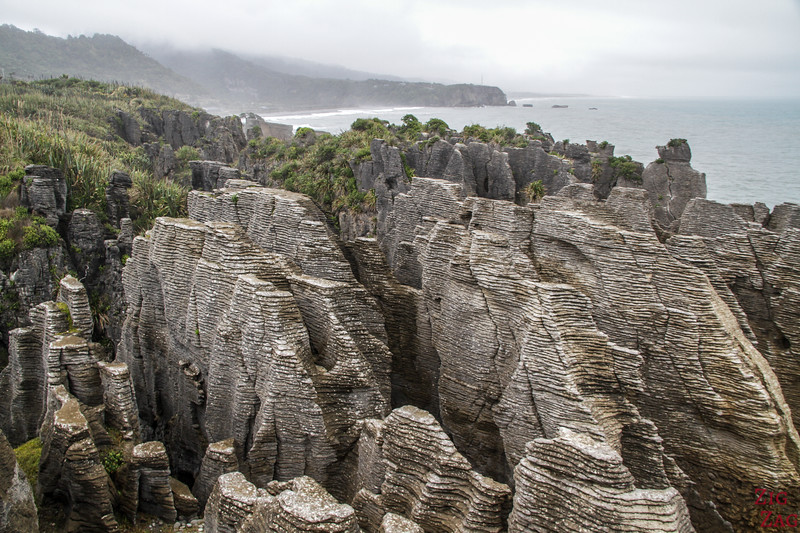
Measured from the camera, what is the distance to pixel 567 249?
1297 cm

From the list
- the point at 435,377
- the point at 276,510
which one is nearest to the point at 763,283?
the point at 435,377

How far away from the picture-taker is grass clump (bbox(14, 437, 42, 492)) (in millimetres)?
12438

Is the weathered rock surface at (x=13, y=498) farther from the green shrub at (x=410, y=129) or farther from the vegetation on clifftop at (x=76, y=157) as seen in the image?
the green shrub at (x=410, y=129)

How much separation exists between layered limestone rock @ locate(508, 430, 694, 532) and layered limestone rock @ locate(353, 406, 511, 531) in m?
0.72

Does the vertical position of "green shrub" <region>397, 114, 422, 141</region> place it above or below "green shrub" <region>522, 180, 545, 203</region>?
above

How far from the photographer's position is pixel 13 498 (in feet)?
32.0

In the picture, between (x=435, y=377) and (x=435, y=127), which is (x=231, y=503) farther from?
(x=435, y=127)

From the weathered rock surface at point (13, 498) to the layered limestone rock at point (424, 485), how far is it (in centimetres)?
600

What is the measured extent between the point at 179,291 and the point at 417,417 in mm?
8183

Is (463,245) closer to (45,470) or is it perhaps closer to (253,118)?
(45,470)

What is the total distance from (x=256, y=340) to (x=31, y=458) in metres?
6.31

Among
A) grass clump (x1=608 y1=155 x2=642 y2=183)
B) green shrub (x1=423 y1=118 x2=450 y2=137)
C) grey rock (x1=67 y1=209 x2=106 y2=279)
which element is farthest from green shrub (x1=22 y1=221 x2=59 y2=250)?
grass clump (x1=608 y1=155 x2=642 y2=183)

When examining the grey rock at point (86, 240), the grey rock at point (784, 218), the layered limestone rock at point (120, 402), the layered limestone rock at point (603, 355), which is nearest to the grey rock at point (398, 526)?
the layered limestone rock at point (603, 355)

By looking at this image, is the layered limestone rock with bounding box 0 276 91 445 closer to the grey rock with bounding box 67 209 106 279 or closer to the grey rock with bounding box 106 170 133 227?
the grey rock with bounding box 67 209 106 279
